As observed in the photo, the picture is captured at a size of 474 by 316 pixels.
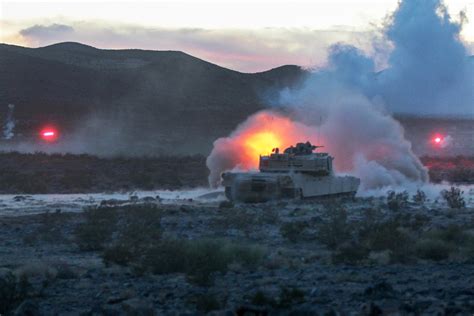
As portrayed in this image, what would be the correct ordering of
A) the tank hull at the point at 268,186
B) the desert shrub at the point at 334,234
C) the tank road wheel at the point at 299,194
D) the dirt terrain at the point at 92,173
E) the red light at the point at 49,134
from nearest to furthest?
the desert shrub at the point at 334,234 → the tank hull at the point at 268,186 → the tank road wheel at the point at 299,194 → the dirt terrain at the point at 92,173 → the red light at the point at 49,134

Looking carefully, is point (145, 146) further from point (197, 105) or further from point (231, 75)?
point (231, 75)

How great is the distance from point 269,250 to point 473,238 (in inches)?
177

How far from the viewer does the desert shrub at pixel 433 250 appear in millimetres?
17797

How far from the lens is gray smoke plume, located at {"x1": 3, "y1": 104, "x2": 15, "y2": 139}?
7844 centimetres

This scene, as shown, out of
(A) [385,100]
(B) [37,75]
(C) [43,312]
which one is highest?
(B) [37,75]

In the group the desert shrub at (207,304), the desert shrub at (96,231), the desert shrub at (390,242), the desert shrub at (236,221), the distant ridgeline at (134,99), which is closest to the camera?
the desert shrub at (207,304)

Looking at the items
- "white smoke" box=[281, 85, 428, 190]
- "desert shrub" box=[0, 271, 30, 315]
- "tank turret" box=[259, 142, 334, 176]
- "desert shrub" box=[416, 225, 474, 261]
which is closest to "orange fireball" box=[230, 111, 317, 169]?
"white smoke" box=[281, 85, 428, 190]

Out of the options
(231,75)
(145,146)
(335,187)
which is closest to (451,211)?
(335,187)

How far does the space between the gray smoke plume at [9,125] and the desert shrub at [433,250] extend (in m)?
63.8

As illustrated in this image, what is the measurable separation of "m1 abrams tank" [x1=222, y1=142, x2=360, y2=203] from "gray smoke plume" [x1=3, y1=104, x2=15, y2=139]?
43567mm

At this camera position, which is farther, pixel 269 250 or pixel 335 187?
pixel 335 187

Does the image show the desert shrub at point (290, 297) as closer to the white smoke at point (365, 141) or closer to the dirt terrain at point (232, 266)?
the dirt terrain at point (232, 266)

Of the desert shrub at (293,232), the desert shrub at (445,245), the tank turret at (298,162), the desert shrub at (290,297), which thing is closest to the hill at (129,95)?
the tank turret at (298,162)

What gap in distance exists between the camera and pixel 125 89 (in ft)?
340
